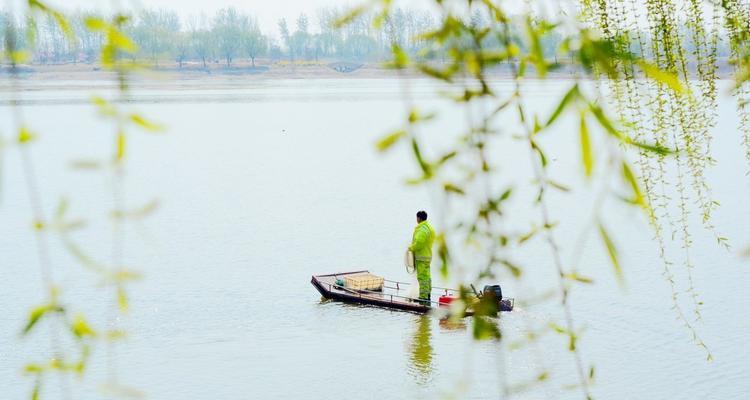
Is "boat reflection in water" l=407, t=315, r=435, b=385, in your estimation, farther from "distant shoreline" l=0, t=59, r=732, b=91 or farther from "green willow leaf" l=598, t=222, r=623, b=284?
"distant shoreline" l=0, t=59, r=732, b=91

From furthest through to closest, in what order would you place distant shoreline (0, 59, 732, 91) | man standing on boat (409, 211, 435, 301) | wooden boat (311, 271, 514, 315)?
distant shoreline (0, 59, 732, 91) → wooden boat (311, 271, 514, 315) → man standing on boat (409, 211, 435, 301)

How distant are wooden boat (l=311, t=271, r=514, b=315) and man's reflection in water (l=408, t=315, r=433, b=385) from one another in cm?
36

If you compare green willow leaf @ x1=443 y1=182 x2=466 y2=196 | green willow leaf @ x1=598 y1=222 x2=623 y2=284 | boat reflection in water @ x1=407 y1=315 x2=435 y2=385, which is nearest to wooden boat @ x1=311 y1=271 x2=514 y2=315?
boat reflection in water @ x1=407 y1=315 x2=435 y2=385

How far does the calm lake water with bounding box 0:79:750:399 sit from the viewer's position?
595 inches

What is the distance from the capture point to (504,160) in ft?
148

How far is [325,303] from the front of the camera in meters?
20.3

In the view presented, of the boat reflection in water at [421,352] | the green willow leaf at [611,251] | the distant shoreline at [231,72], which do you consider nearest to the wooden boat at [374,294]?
the boat reflection in water at [421,352]

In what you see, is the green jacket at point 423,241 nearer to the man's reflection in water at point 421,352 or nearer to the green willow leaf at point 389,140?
the man's reflection in water at point 421,352

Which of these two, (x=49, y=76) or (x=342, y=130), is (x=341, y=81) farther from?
(x=342, y=130)

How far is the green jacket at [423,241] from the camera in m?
16.0

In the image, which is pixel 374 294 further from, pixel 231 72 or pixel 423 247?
pixel 231 72

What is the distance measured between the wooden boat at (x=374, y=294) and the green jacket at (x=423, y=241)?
83.4 inches

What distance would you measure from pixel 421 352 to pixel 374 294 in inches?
123

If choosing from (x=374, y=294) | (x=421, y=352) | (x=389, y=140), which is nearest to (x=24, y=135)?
(x=389, y=140)
